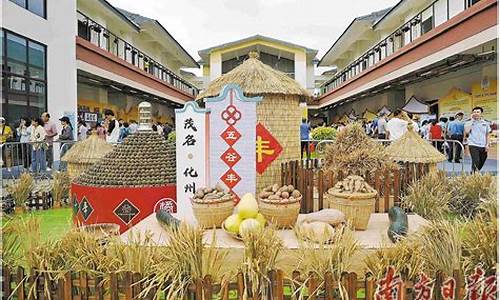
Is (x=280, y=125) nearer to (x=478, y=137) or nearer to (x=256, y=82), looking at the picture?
(x=256, y=82)

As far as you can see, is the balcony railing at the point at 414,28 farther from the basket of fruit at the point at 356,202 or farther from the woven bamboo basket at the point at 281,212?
the woven bamboo basket at the point at 281,212

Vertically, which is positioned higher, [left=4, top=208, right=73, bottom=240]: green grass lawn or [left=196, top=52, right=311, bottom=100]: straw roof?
[left=196, top=52, right=311, bottom=100]: straw roof

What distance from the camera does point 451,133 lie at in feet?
45.6

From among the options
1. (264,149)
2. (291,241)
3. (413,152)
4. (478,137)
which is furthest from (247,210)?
(478,137)

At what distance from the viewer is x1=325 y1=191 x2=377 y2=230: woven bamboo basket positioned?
4098mm

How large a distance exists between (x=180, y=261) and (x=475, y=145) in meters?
8.36

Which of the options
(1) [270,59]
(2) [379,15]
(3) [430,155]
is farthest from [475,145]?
(1) [270,59]

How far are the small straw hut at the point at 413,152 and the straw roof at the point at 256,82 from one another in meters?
1.79

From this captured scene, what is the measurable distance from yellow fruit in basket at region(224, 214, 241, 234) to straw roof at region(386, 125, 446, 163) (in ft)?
14.1

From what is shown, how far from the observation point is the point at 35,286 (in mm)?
3020

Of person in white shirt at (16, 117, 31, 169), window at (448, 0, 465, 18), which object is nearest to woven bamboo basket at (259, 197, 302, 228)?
person in white shirt at (16, 117, 31, 169)

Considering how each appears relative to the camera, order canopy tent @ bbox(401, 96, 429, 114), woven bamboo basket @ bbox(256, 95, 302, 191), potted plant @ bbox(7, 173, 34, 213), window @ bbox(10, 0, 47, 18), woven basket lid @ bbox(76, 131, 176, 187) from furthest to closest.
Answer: canopy tent @ bbox(401, 96, 429, 114), window @ bbox(10, 0, 47, 18), potted plant @ bbox(7, 173, 34, 213), woven bamboo basket @ bbox(256, 95, 302, 191), woven basket lid @ bbox(76, 131, 176, 187)

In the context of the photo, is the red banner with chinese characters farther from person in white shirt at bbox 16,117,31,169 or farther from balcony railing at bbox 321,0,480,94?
balcony railing at bbox 321,0,480,94

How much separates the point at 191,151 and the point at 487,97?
37.9ft
